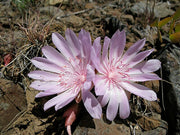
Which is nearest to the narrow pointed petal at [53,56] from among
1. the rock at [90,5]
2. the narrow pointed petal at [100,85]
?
the narrow pointed petal at [100,85]

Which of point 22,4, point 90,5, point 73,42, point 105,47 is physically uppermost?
point 22,4

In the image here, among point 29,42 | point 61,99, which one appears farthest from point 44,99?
point 29,42

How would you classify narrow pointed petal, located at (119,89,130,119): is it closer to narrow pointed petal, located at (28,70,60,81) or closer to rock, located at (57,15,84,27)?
narrow pointed petal, located at (28,70,60,81)

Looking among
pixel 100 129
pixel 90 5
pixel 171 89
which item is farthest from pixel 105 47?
pixel 90 5

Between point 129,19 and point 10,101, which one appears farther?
point 129,19

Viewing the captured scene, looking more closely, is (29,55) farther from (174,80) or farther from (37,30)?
(174,80)

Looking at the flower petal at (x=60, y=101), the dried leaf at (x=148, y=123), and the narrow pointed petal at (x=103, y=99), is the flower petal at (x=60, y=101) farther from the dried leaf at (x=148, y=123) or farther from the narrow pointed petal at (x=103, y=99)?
the dried leaf at (x=148, y=123)

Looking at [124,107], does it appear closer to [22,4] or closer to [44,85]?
[44,85]
